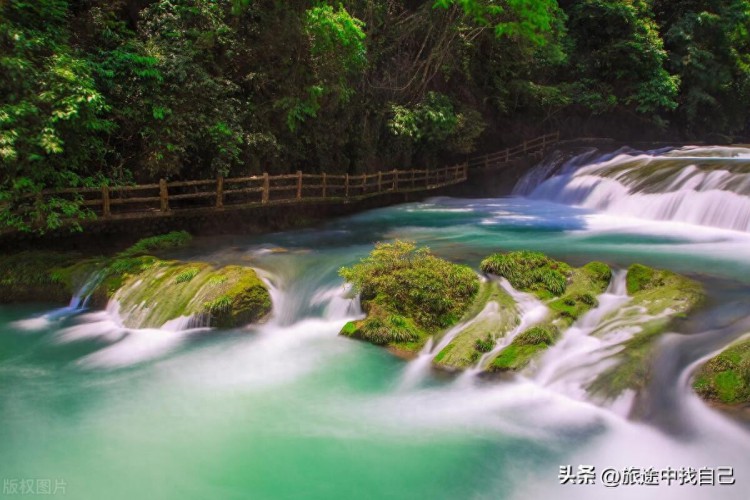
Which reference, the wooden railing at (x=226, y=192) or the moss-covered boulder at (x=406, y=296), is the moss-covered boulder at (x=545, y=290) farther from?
the wooden railing at (x=226, y=192)

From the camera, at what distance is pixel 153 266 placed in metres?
10.1

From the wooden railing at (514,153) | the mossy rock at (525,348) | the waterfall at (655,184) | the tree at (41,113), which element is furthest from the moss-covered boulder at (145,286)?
the wooden railing at (514,153)

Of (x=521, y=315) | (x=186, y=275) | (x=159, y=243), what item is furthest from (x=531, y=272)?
(x=159, y=243)

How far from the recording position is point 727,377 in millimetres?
5895

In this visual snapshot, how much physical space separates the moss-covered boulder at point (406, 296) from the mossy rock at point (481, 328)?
222 millimetres

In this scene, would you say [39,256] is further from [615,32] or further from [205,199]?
[615,32]

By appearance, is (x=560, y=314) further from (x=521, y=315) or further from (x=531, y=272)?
(x=531, y=272)

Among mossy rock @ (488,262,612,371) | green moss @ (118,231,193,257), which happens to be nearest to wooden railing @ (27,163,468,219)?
green moss @ (118,231,193,257)

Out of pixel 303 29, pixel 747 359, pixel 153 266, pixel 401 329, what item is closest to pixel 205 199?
pixel 153 266

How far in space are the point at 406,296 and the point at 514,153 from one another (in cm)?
1810

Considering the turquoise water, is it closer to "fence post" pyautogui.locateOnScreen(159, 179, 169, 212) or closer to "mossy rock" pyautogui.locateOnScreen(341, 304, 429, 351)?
"mossy rock" pyautogui.locateOnScreen(341, 304, 429, 351)

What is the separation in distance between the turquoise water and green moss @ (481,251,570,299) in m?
2.02

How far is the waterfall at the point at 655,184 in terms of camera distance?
14492 mm

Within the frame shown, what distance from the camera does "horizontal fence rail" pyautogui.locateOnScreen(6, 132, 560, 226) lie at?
1151 centimetres
